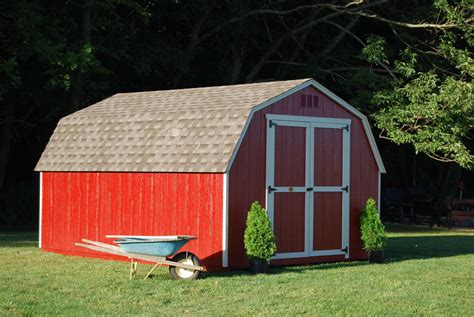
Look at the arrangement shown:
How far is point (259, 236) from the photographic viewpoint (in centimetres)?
1459

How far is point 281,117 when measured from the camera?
1585 centimetres

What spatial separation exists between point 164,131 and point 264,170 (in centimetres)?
196

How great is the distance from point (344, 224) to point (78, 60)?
9348 mm

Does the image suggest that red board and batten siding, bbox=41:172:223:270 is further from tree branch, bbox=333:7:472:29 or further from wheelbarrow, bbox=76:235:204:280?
tree branch, bbox=333:7:472:29

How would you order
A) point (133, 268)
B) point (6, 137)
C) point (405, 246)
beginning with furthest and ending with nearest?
point (6, 137) < point (405, 246) < point (133, 268)

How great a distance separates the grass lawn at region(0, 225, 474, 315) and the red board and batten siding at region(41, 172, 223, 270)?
0.67 meters

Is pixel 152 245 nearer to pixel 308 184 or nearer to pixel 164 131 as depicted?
pixel 164 131

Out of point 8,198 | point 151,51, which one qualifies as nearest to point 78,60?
point 151,51

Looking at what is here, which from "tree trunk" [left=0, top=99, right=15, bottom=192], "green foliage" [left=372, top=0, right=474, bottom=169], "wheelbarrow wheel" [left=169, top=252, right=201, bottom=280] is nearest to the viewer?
"wheelbarrow wheel" [left=169, top=252, right=201, bottom=280]

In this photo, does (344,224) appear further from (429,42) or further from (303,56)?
(303,56)

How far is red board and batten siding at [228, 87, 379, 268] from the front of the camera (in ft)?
49.5

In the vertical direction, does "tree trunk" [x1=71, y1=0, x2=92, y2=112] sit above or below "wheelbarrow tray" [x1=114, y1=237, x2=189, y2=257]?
above

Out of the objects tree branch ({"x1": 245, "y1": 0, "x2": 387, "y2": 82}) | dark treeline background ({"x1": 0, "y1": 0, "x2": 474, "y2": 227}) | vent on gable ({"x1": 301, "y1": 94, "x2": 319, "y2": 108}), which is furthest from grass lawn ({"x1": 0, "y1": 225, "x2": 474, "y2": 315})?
tree branch ({"x1": 245, "y1": 0, "x2": 387, "y2": 82})

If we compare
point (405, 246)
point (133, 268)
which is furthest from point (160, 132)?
point (405, 246)
